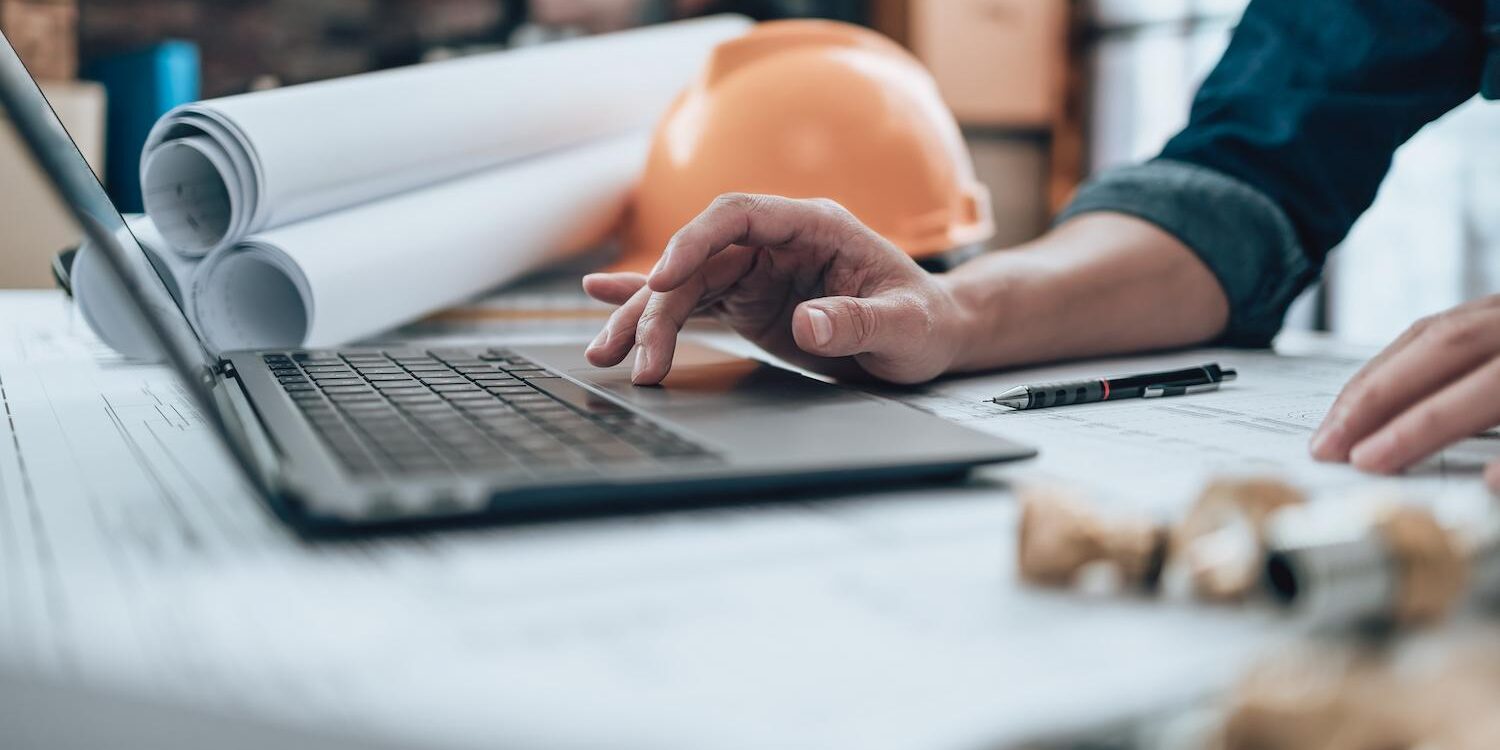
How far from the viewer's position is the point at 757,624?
0.32 metres

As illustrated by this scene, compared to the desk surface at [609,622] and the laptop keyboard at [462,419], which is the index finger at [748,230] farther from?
the desk surface at [609,622]

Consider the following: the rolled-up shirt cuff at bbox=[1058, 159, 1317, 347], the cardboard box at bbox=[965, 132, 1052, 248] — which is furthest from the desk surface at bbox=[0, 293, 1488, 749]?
the cardboard box at bbox=[965, 132, 1052, 248]

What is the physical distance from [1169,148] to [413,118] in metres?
0.69

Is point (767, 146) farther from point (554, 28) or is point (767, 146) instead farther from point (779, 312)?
point (554, 28)

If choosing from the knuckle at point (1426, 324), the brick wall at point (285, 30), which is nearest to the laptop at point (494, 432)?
the knuckle at point (1426, 324)

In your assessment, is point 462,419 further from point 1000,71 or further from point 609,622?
point 1000,71

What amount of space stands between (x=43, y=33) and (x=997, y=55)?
8.18 feet

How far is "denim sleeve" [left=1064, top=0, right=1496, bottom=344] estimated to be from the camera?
3.03ft

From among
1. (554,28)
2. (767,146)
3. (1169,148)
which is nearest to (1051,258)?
(1169,148)

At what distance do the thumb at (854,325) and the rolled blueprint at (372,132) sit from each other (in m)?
0.49

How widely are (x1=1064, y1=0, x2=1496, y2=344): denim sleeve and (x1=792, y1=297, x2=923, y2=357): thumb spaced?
352mm

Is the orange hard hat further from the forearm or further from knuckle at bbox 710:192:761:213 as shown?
knuckle at bbox 710:192:761:213

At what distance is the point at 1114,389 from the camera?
709 mm

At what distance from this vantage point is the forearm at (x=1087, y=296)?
82cm
